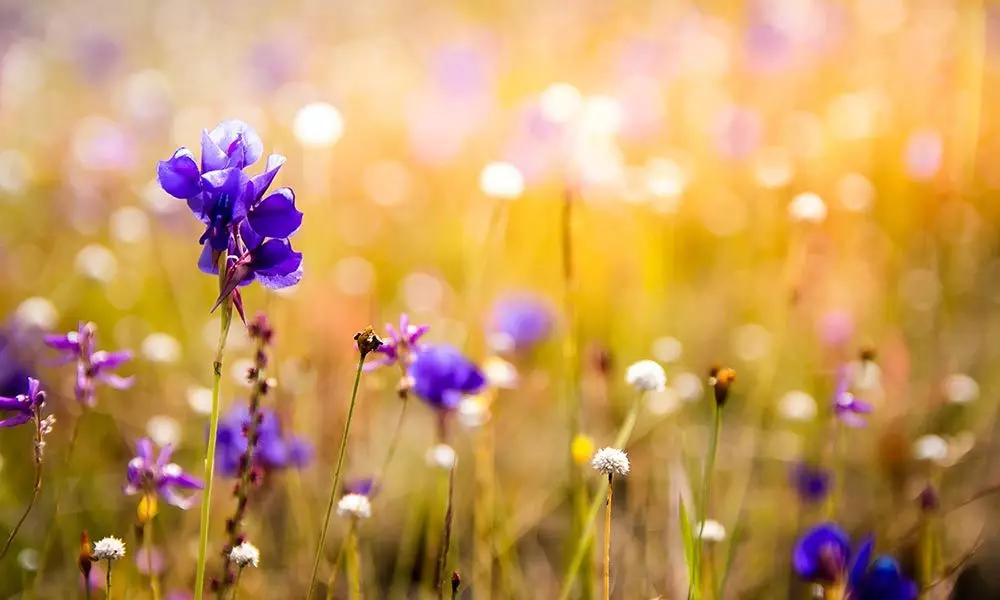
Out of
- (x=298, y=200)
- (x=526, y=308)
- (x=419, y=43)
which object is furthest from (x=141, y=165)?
(x=419, y=43)

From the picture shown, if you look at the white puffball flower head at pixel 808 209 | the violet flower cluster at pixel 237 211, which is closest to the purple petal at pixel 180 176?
the violet flower cluster at pixel 237 211

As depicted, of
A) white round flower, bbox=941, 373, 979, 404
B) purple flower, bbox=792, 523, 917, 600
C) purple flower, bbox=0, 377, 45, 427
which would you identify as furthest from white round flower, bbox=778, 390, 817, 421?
purple flower, bbox=0, 377, 45, 427

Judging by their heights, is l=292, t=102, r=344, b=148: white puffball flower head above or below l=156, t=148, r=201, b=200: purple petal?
above

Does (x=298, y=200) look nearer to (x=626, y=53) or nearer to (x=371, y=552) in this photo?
(x=626, y=53)

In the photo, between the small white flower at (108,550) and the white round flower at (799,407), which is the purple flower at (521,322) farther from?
the small white flower at (108,550)

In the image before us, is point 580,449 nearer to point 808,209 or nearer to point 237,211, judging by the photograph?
point 808,209

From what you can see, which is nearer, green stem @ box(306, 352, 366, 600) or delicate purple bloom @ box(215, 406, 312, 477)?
green stem @ box(306, 352, 366, 600)

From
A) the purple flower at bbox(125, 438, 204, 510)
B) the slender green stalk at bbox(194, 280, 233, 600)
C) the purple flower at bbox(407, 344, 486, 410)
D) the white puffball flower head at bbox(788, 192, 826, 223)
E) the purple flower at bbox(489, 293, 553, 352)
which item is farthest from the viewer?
the purple flower at bbox(489, 293, 553, 352)

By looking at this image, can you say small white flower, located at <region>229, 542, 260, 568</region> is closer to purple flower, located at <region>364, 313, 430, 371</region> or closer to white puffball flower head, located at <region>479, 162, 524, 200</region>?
purple flower, located at <region>364, 313, 430, 371</region>

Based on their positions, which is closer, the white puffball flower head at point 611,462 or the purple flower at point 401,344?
the white puffball flower head at point 611,462
